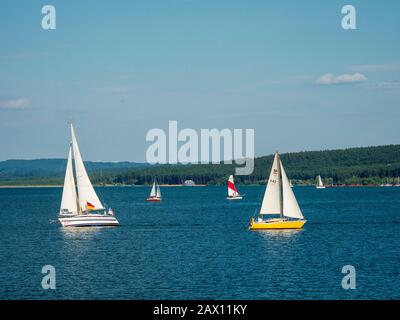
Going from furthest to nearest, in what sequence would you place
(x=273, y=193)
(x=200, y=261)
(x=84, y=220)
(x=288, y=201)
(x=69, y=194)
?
(x=84, y=220) → (x=69, y=194) → (x=288, y=201) → (x=273, y=193) → (x=200, y=261)

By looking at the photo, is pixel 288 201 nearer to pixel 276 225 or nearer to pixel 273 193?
pixel 273 193

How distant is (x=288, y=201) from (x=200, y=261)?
20859 millimetres

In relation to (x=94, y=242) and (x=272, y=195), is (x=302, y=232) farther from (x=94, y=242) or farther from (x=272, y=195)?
(x=94, y=242)

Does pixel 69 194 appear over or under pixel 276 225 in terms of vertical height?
over

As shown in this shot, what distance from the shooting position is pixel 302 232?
7856 centimetres

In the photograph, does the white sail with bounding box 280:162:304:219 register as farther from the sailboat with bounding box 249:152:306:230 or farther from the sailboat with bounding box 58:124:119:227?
the sailboat with bounding box 58:124:119:227

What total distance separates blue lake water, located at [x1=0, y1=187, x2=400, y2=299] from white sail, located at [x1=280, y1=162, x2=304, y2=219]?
2.03 m

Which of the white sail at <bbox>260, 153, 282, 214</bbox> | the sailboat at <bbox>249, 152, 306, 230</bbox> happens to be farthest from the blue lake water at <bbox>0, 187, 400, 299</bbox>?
the white sail at <bbox>260, 153, 282, 214</bbox>

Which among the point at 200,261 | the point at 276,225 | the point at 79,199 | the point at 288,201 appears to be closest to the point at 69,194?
the point at 79,199

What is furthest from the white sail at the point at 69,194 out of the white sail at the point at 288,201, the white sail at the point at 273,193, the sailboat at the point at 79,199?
the white sail at the point at 288,201

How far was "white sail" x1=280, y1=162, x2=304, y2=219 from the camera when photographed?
74.2 m

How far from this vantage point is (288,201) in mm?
75438
